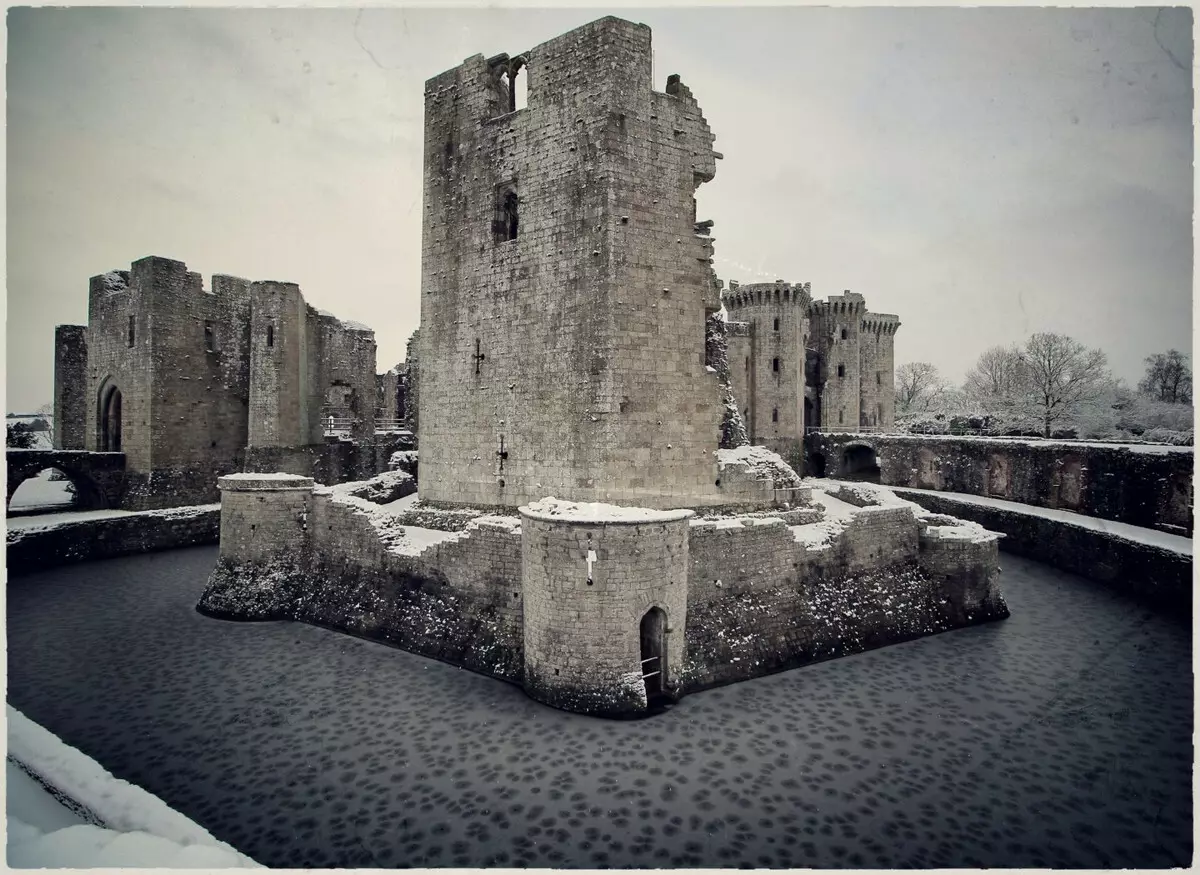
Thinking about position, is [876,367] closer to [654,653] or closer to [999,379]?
[999,379]

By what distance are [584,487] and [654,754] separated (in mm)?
4753

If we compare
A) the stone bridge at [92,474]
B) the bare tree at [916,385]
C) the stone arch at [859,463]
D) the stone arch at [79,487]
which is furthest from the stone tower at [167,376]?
the bare tree at [916,385]

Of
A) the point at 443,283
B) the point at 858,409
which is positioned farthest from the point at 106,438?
the point at 858,409

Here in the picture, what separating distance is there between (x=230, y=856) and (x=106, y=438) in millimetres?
22807

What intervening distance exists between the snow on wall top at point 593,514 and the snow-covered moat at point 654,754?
2.60 meters

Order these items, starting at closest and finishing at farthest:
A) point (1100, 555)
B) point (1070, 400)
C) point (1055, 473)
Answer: point (1100, 555) < point (1055, 473) < point (1070, 400)

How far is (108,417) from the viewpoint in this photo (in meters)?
22.5

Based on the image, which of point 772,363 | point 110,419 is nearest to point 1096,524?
point 772,363

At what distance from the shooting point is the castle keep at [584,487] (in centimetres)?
916

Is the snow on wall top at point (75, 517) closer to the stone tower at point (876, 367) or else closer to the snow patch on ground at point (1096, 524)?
the snow patch on ground at point (1096, 524)

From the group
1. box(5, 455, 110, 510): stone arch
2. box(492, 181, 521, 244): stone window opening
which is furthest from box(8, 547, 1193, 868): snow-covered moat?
box(5, 455, 110, 510): stone arch

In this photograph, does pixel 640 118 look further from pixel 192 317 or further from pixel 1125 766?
pixel 192 317

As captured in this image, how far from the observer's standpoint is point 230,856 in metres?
4.79

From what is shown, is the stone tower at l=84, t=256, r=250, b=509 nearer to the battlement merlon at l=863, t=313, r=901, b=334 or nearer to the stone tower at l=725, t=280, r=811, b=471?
the stone tower at l=725, t=280, r=811, b=471
